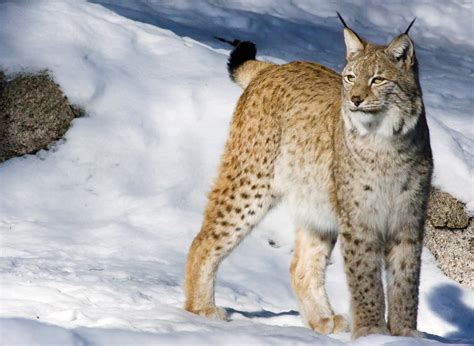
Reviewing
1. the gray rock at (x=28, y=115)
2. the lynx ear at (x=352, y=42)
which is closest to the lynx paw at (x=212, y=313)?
the lynx ear at (x=352, y=42)

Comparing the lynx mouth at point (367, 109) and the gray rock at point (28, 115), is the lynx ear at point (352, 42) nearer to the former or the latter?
the lynx mouth at point (367, 109)

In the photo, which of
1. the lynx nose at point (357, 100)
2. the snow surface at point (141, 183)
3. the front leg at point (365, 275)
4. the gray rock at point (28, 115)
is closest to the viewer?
the lynx nose at point (357, 100)

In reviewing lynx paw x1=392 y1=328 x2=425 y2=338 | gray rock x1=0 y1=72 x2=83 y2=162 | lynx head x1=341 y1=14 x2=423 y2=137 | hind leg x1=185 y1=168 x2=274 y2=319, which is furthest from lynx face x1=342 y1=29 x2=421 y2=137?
gray rock x1=0 y1=72 x2=83 y2=162

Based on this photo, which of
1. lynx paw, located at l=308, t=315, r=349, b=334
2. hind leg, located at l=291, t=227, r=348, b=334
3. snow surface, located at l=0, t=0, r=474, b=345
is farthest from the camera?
hind leg, located at l=291, t=227, r=348, b=334

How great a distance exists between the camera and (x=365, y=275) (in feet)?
16.5

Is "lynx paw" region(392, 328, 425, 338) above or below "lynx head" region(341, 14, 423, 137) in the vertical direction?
below

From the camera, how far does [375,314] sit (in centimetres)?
502

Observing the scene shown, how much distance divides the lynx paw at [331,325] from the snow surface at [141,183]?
0.61ft

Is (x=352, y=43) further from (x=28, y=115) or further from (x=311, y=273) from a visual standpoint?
(x=28, y=115)

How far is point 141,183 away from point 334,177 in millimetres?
1950

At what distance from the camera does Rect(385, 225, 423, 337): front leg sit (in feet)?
A: 16.5

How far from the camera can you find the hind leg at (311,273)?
5.68 metres

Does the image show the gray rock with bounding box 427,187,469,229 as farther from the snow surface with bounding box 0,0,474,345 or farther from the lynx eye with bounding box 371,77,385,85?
the lynx eye with bounding box 371,77,385,85

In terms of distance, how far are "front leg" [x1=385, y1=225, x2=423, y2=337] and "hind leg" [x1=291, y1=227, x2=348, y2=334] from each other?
1.97 feet
